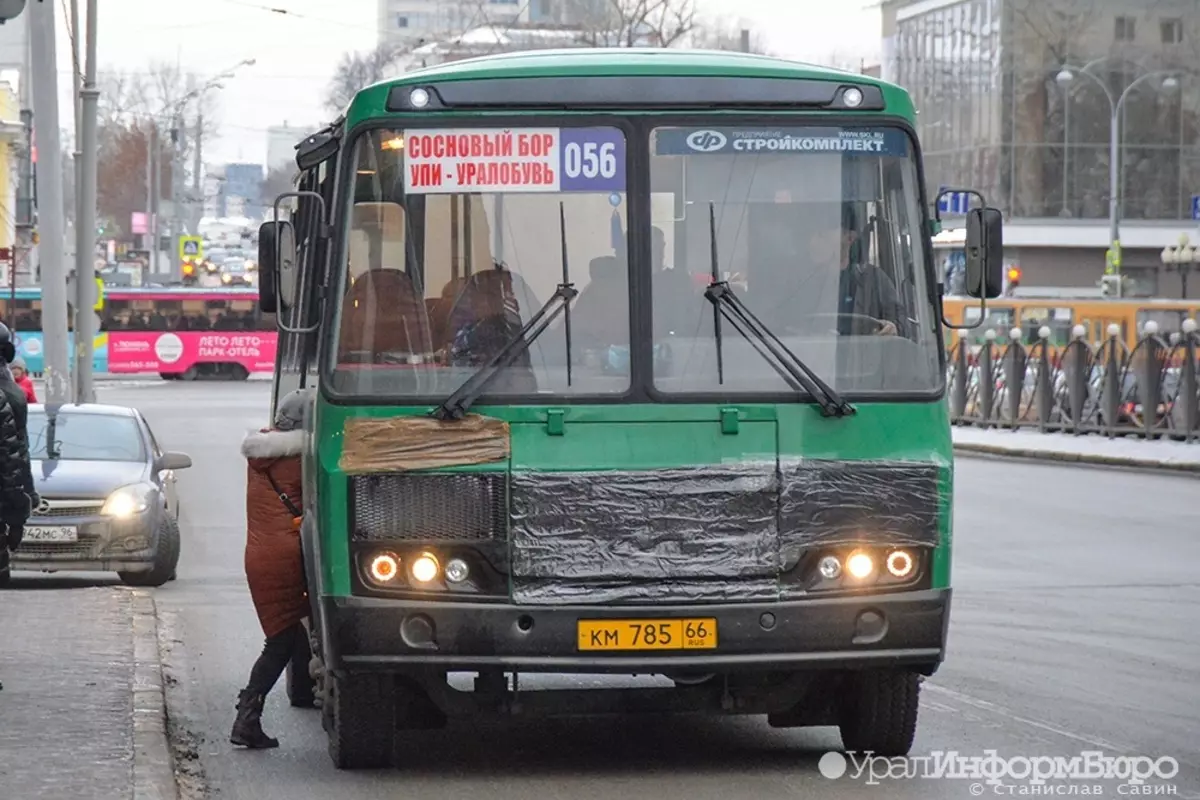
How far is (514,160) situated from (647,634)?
1750 millimetres

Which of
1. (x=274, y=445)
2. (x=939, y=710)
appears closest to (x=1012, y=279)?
(x=939, y=710)

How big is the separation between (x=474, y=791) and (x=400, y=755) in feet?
2.98

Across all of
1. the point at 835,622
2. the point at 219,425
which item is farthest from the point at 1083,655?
the point at 219,425

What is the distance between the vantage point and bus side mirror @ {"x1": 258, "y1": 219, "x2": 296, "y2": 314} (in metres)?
7.94

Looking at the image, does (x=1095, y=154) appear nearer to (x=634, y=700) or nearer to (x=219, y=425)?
(x=219, y=425)

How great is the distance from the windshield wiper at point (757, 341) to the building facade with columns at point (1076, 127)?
65985mm

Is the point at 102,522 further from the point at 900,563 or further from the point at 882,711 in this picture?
the point at 900,563

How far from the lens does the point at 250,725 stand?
889 cm

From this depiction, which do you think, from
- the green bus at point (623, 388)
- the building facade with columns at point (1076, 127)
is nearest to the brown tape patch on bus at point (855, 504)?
the green bus at point (623, 388)

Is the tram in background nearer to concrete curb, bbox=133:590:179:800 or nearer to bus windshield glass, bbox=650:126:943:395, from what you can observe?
concrete curb, bbox=133:590:179:800

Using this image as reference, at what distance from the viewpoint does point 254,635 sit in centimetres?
1313

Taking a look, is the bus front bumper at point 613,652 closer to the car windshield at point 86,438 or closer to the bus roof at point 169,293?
the car windshield at point 86,438

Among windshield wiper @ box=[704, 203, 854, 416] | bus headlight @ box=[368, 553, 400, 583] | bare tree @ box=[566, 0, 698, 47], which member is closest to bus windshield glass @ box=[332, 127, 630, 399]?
windshield wiper @ box=[704, 203, 854, 416]

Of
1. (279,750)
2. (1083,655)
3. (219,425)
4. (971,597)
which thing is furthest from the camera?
(219,425)
